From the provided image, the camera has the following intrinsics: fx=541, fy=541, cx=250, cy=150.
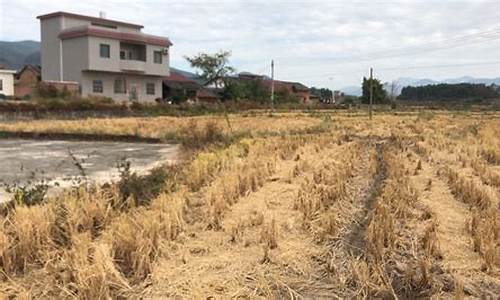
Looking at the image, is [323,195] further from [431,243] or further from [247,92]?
[247,92]

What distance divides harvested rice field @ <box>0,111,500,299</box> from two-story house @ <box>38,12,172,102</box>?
36589 mm

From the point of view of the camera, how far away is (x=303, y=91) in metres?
75.1

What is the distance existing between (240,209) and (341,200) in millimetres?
1302

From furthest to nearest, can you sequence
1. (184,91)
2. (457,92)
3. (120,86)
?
(457,92)
(184,91)
(120,86)

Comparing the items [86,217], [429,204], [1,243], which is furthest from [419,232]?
[1,243]

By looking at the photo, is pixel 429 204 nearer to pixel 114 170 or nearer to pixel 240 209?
pixel 240 209

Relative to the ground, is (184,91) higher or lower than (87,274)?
higher

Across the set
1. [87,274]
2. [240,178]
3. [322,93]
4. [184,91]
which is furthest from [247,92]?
[87,274]

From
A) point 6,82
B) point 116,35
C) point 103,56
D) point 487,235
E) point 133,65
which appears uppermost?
point 116,35

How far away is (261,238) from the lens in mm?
5172

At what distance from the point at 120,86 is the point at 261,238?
42551 millimetres

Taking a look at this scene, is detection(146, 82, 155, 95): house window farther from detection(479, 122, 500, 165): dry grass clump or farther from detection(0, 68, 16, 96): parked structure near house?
detection(479, 122, 500, 165): dry grass clump

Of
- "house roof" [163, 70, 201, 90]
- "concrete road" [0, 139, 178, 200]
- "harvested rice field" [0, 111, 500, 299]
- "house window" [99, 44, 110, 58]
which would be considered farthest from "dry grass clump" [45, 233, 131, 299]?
"house roof" [163, 70, 201, 90]

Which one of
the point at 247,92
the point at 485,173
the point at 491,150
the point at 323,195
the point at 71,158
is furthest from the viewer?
the point at 247,92
